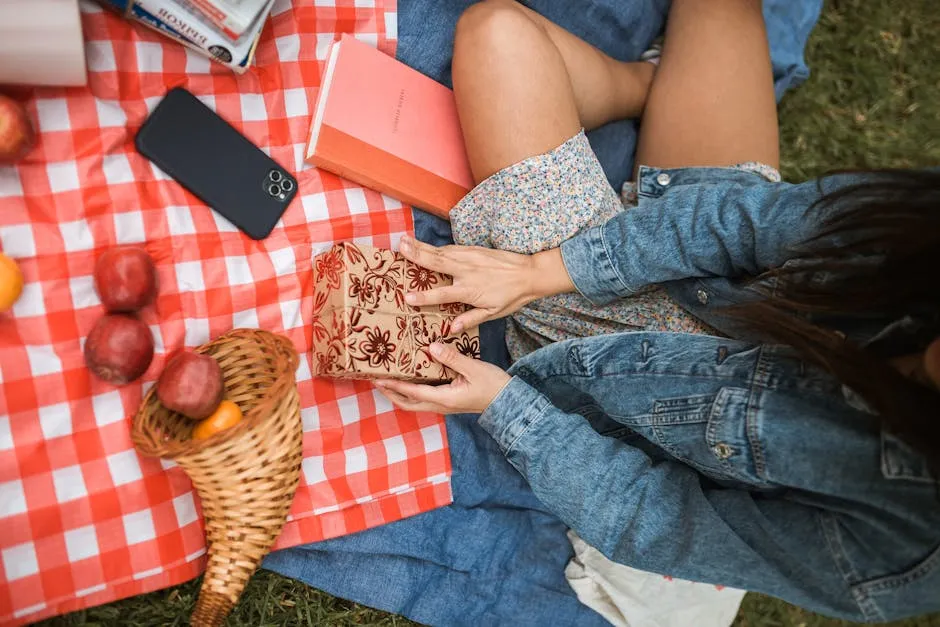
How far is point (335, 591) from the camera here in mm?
1112

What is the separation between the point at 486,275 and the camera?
3.35ft

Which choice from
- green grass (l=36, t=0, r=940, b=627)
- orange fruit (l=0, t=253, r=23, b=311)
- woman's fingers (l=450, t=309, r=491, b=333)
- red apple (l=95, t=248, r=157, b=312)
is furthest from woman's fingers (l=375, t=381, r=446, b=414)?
green grass (l=36, t=0, r=940, b=627)

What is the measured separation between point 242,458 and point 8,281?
1.13ft

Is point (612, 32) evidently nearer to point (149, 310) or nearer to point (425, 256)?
point (425, 256)

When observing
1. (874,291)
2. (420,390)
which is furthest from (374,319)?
(874,291)

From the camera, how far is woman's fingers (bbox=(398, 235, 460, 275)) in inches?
39.6

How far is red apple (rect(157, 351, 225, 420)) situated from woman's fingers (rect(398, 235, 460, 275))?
296 millimetres

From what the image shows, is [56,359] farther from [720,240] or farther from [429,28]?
[720,240]

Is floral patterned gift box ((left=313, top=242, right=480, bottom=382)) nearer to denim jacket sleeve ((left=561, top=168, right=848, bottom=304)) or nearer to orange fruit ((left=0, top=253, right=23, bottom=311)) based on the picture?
denim jacket sleeve ((left=561, top=168, right=848, bottom=304))

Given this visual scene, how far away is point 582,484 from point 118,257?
0.66 metres

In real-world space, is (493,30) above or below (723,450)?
above

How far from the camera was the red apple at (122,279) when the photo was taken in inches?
35.6

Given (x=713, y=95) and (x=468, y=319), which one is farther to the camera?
(x=713, y=95)

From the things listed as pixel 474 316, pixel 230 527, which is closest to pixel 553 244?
pixel 474 316
